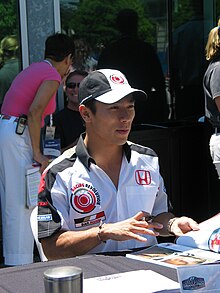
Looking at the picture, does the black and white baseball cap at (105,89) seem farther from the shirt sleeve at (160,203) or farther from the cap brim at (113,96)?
the shirt sleeve at (160,203)

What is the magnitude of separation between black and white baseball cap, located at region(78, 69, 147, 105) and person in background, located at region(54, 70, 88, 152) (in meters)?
2.10

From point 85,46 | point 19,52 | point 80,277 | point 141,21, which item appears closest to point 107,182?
point 80,277

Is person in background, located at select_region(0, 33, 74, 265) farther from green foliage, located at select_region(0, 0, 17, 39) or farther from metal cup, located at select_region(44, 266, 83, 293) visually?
metal cup, located at select_region(44, 266, 83, 293)

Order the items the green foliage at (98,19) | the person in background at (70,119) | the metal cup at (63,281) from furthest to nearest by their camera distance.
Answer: the green foliage at (98,19) → the person in background at (70,119) → the metal cup at (63,281)

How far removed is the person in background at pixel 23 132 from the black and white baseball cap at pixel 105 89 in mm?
1621

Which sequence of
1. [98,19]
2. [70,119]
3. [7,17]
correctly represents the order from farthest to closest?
[98,19], [7,17], [70,119]

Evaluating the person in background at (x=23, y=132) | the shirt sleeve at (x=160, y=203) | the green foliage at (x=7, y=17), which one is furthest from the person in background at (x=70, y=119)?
the shirt sleeve at (x=160, y=203)

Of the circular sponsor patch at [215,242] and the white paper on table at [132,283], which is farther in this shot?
the circular sponsor patch at [215,242]

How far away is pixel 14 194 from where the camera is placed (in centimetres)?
454

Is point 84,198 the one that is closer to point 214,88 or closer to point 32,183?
point 32,183

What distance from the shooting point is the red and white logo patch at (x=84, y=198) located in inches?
102

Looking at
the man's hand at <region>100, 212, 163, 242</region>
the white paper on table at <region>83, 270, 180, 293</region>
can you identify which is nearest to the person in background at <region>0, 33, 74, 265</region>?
the man's hand at <region>100, 212, 163, 242</region>

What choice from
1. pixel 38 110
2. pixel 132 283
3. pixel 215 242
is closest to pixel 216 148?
pixel 38 110

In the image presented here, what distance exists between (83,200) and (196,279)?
0.86 meters
